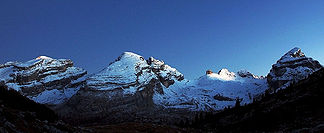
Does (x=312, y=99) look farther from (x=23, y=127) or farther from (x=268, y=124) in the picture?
(x=23, y=127)

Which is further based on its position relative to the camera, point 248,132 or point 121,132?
point 248,132

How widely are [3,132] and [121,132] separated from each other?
3939cm

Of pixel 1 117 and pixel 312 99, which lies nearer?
pixel 1 117

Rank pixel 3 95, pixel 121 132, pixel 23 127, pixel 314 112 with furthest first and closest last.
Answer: pixel 314 112
pixel 121 132
pixel 3 95
pixel 23 127

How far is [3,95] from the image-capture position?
56531 mm

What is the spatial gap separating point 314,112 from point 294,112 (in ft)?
31.0

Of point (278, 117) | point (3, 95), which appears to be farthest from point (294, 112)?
point (3, 95)

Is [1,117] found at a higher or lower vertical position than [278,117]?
lower

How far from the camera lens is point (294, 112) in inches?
3625

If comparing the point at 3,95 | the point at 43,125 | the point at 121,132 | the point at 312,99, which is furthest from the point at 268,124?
the point at 3,95

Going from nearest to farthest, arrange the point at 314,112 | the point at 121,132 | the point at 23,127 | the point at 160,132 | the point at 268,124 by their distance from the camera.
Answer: the point at 23,127 < the point at 121,132 < the point at 160,132 < the point at 314,112 < the point at 268,124

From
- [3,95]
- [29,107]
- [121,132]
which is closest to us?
[3,95]

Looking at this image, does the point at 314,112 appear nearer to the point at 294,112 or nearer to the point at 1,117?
the point at 294,112

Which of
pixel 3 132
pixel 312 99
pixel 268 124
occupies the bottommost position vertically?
pixel 3 132
